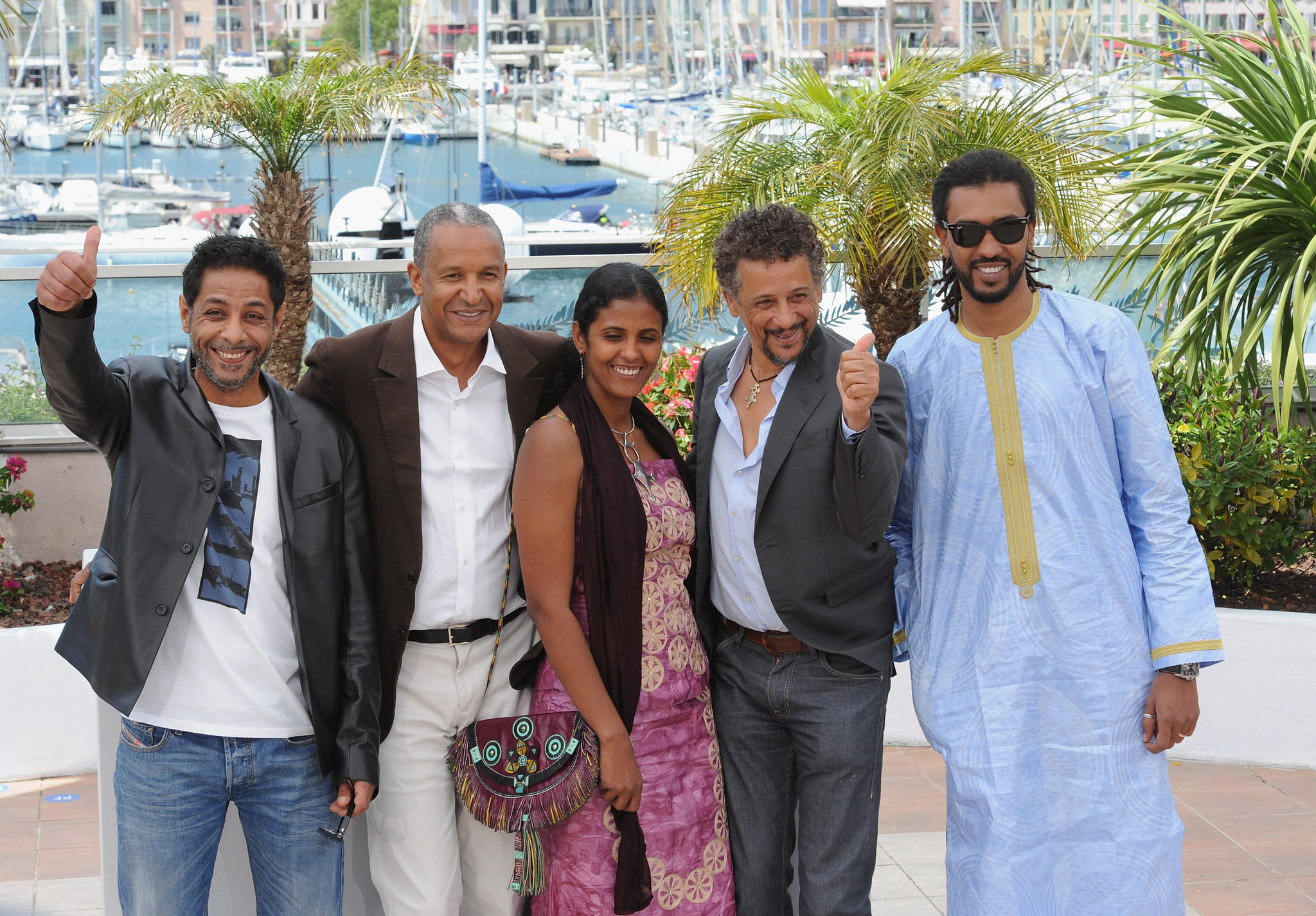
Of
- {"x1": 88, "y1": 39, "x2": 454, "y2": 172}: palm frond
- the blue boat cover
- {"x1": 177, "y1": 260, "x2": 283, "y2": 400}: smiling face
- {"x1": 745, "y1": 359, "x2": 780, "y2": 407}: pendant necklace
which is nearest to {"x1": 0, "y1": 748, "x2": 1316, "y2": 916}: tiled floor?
{"x1": 745, "y1": 359, "x2": 780, "y2": 407}: pendant necklace

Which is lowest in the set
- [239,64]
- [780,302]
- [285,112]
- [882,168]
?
[780,302]

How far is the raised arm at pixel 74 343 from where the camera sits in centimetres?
245

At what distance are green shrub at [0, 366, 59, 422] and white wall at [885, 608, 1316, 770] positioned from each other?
4.42 m

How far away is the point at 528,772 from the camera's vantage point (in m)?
2.85

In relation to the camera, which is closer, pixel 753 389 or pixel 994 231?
pixel 994 231

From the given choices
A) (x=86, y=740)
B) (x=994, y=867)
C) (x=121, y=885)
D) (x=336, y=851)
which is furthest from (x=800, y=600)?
(x=86, y=740)

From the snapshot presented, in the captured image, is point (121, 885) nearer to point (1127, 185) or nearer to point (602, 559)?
point (602, 559)

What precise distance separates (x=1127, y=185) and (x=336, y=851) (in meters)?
3.93

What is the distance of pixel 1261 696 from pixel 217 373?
436cm

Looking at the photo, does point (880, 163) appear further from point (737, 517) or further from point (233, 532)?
point (233, 532)

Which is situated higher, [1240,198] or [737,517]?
[1240,198]

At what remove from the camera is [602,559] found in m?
2.85

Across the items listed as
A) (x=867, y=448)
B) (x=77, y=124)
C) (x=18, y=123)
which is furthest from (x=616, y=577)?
(x=18, y=123)

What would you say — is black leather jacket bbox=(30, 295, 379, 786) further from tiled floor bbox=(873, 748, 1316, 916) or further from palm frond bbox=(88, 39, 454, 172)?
palm frond bbox=(88, 39, 454, 172)
